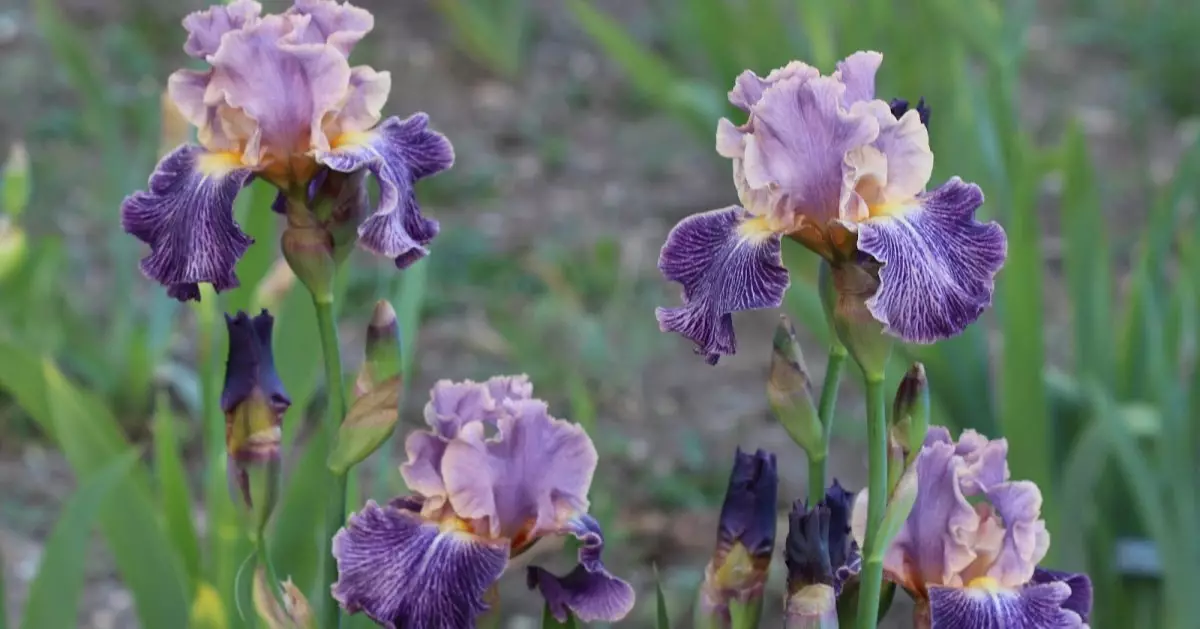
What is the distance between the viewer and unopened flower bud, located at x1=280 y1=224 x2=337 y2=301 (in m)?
0.65

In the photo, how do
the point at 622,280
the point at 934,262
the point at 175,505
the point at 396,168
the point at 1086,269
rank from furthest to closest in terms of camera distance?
the point at 622,280 < the point at 1086,269 < the point at 175,505 < the point at 396,168 < the point at 934,262

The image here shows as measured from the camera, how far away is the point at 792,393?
2.11 feet

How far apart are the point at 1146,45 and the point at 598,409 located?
1.81m

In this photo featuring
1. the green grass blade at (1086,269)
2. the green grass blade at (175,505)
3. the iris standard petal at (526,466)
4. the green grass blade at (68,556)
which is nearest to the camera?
the iris standard petal at (526,466)

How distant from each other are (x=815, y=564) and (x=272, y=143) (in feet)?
1.23

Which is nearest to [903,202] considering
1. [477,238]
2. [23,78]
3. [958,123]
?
[958,123]

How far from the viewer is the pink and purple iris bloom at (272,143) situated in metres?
0.62

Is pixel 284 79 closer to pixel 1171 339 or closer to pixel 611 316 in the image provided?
pixel 1171 339

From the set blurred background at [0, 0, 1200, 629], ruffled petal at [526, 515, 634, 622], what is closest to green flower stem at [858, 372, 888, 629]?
ruffled petal at [526, 515, 634, 622]

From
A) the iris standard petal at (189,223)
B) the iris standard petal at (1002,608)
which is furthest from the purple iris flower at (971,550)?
the iris standard petal at (189,223)

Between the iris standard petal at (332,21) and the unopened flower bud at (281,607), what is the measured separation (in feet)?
1.03

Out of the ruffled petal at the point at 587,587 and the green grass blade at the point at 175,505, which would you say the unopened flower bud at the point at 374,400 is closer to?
the ruffled petal at the point at 587,587

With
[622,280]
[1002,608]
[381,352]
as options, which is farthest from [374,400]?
[622,280]

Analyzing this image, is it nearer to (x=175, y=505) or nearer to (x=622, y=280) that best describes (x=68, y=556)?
(x=175, y=505)
